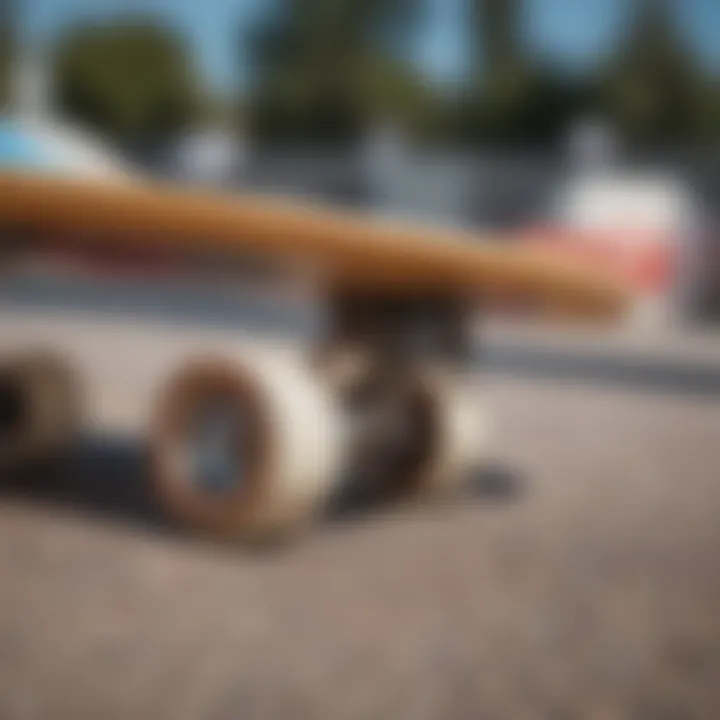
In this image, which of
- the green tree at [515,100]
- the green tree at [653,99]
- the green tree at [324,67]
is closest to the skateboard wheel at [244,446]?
the green tree at [653,99]

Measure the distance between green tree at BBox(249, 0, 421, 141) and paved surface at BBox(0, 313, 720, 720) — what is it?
2582 millimetres

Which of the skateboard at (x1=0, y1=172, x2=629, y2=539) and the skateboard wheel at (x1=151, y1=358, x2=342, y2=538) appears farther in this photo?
the skateboard wheel at (x1=151, y1=358, x2=342, y2=538)

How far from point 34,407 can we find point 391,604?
0.84 m

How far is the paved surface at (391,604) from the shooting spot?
3.24 feet

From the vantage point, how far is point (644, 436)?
7.14 feet

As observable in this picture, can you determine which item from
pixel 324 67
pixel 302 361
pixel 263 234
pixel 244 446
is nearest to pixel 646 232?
pixel 324 67

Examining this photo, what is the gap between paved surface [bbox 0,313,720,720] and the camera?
99 cm

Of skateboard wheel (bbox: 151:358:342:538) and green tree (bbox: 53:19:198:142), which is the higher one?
green tree (bbox: 53:19:198:142)

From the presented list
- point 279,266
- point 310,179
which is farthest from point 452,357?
point 310,179

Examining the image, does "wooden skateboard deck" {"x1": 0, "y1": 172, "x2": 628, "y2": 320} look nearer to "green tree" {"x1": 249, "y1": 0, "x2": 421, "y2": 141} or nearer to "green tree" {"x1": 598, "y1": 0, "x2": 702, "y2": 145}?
"green tree" {"x1": 598, "y1": 0, "x2": 702, "y2": 145}

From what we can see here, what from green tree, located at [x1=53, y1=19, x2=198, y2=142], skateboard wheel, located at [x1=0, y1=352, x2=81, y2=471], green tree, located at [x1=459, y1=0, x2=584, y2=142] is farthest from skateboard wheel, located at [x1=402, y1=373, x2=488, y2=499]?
green tree, located at [x1=459, y1=0, x2=584, y2=142]

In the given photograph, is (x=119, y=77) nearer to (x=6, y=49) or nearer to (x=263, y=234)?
(x=6, y=49)

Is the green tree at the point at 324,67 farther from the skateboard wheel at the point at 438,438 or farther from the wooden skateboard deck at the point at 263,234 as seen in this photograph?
the wooden skateboard deck at the point at 263,234

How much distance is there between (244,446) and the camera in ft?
4.91
